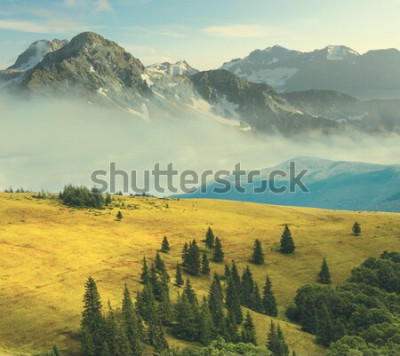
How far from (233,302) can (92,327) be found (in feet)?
92.8

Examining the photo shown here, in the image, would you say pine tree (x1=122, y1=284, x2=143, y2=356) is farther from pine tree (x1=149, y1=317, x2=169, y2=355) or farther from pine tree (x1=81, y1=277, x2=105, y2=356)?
pine tree (x1=81, y1=277, x2=105, y2=356)

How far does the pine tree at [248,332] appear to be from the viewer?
75269 mm

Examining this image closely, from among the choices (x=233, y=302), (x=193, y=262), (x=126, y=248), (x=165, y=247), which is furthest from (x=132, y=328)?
(x=165, y=247)

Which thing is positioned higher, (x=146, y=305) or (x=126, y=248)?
(x=126, y=248)

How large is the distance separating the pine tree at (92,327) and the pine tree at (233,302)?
24.6 metres

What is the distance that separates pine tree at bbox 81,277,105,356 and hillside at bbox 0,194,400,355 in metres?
2.77

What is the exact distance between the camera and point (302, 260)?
427 feet

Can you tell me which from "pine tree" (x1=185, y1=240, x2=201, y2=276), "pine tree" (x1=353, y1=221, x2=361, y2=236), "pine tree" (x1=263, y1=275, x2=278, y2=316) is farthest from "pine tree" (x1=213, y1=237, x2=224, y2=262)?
"pine tree" (x1=353, y1=221, x2=361, y2=236)

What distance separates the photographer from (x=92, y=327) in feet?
216

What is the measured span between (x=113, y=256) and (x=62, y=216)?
3754 cm

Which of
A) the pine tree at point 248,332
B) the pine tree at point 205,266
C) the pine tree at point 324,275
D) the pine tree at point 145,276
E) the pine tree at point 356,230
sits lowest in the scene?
the pine tree at point 248,332

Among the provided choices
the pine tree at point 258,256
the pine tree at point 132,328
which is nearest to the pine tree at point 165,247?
the pine tree at point 258,256

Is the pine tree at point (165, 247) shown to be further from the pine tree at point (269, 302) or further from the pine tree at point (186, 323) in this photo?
the pine tree at point (186, 323)

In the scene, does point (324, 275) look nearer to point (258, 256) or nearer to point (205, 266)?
point (258, 256)
